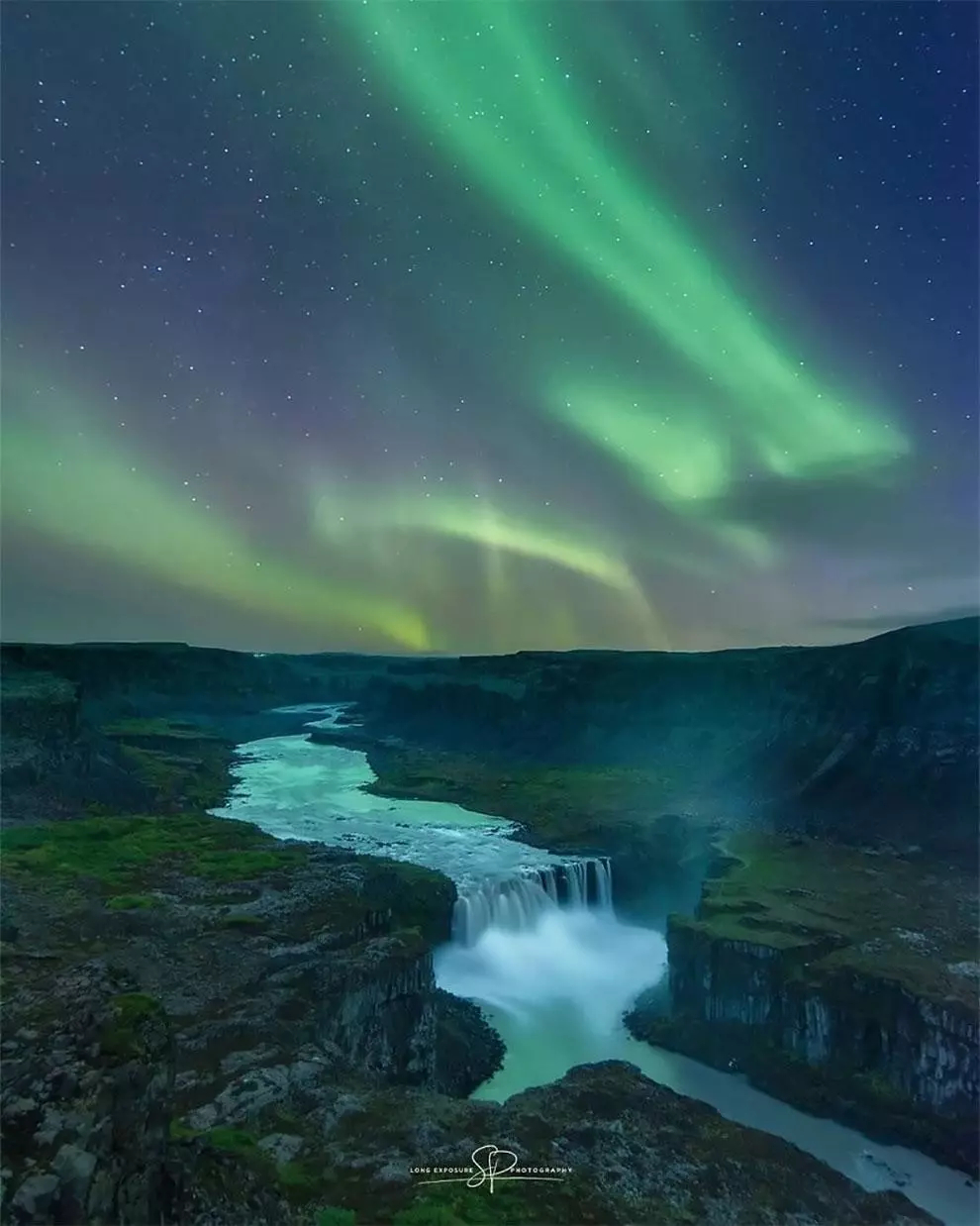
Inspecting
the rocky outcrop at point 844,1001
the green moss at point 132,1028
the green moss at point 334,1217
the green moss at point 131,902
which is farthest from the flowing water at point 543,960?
the green moss at point 132,1028

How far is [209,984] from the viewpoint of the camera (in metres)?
14.9

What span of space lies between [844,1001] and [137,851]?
20.4 metres

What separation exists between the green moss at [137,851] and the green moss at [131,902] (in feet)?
2.35

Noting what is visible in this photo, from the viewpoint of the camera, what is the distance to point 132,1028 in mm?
7250

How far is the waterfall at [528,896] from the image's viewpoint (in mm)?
24938

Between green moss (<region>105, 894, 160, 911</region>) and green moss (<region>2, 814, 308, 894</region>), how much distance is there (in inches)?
28.3

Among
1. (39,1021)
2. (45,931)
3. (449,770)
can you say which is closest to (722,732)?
(449,770)

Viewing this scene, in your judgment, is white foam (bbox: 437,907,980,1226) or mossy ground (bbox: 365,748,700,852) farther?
mossy ground (bbox: 365,748,700,852)

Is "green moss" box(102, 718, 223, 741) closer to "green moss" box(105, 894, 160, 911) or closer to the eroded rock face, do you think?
"green moss" box(105, 894, 160, 911)

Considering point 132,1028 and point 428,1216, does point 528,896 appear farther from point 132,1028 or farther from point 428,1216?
point 132,1028

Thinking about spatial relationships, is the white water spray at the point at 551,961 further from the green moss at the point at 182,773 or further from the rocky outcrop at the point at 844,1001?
the green moss at the point at 182,773
